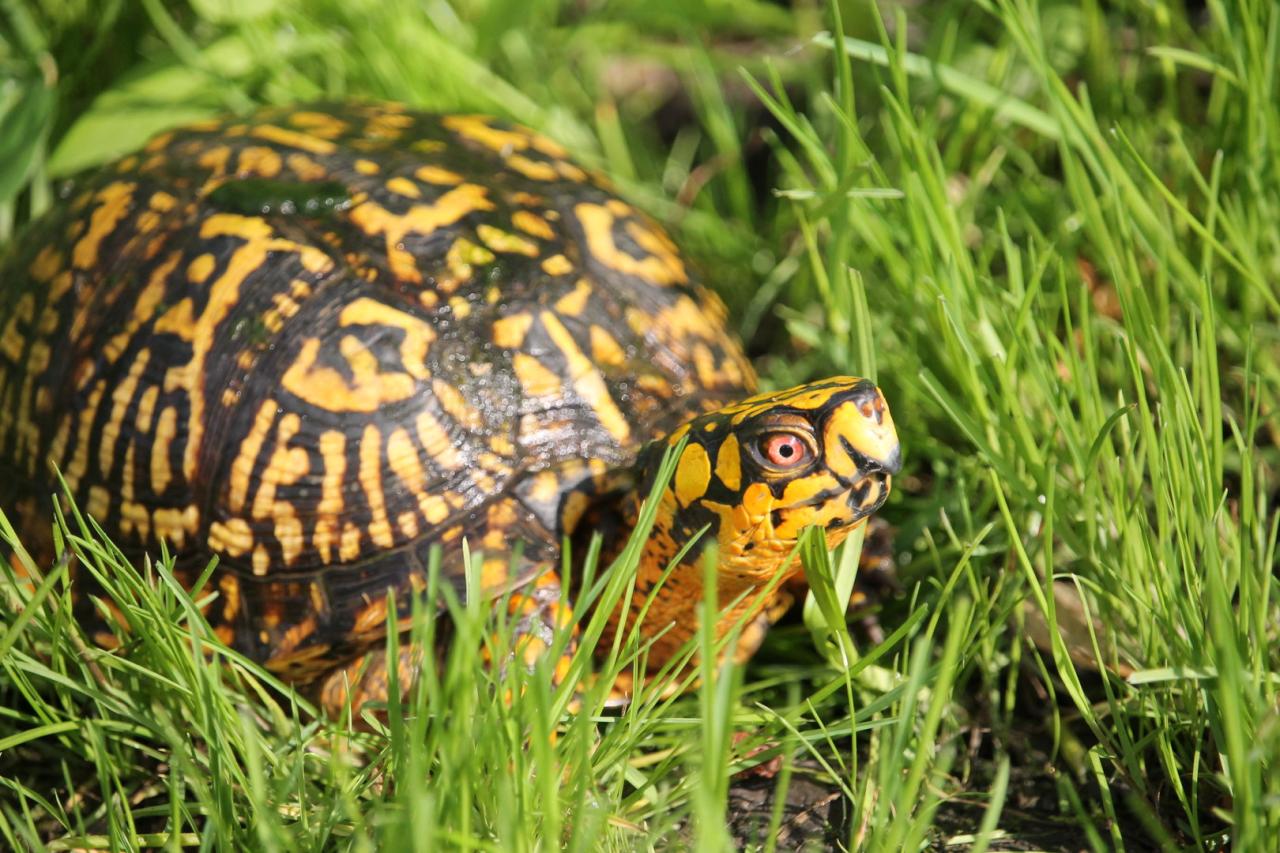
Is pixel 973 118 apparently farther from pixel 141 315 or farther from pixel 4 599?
pixel 4 599

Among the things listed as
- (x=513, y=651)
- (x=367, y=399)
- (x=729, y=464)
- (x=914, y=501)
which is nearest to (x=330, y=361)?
(x=367, y=399)

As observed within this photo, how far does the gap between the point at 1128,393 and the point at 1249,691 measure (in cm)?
83

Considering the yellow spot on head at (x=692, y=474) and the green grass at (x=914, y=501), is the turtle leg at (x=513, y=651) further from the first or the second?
the yellow spot on head at (x=692, y=474)

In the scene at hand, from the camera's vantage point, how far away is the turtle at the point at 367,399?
1.69 m

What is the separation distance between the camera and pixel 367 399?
67.7 inches

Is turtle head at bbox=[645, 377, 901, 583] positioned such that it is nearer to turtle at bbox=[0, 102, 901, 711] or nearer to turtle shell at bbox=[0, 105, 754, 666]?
turtle at bbox=[0, 102, 901, 711]

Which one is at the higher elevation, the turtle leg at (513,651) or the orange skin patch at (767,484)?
the orange skin patch at (767,484)

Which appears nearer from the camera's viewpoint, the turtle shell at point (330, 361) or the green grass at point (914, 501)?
the green grass at point (914, 501)

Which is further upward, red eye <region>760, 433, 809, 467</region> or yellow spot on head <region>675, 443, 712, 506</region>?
red eye <region>760, 433, 809, 467</region>

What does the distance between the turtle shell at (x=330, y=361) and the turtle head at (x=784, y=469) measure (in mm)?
272

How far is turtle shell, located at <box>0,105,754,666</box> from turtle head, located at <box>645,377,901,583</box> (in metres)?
0.27

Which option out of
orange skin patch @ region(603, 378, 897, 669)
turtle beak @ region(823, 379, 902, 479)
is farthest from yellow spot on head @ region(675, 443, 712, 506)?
turtle beak @ region(823, 379, 902, 479)

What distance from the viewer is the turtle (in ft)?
5.54

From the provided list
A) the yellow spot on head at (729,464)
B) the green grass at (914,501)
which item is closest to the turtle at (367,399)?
the yellow spot on head at (729,464)
